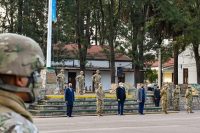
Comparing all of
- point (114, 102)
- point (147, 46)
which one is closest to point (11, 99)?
point (114, 102)

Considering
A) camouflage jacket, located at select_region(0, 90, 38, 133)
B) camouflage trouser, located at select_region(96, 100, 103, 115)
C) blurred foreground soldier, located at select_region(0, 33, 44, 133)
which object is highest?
blurred foreground soldier, located at select_region(0, 33, 44, 133)

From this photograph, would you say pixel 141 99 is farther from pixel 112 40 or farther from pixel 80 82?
pixel 112 40

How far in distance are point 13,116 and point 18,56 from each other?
29 centimetres

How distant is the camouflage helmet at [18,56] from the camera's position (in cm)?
230

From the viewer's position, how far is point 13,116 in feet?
7.10

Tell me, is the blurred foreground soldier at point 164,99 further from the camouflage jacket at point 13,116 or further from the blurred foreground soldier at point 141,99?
the camouflage jacket at point 13,116

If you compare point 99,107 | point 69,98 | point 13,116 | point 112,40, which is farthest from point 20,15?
point 13,116

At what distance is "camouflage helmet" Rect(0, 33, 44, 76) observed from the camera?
230 cm

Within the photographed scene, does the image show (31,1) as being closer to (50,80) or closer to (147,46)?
→ (147,46)

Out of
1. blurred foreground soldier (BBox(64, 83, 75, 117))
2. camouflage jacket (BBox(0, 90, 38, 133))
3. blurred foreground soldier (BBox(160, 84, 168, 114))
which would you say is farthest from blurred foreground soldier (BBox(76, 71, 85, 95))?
camouflage jacket (BBox(0, 90, 38, 133))

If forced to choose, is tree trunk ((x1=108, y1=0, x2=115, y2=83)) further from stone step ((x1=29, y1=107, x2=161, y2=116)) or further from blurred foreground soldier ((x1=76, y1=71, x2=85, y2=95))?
stone step ((x1=29, y1=107, x2=161, y2=116))

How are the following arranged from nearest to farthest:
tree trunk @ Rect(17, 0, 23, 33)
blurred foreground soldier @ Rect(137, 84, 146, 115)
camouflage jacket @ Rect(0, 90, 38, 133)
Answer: camouflage jacket @ Rect(0, 90, 38, 133) < blurred foreground soldier @ Rect(137, 84, 146, 115) < tree trunk @ Rect(17, 0, 23, 33)

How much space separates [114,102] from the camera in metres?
32.5

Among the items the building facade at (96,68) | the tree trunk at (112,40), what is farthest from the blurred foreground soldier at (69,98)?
the building facade at (96,68)
